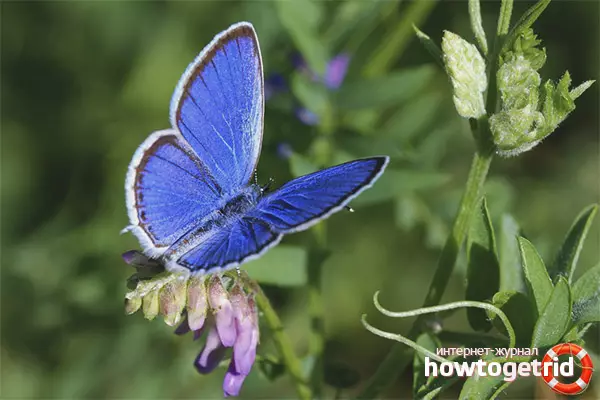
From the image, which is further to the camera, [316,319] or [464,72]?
[316,319]

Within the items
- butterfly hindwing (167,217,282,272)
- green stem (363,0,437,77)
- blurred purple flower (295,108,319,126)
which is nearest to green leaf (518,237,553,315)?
butterfly hindwing (167,217,282,272)

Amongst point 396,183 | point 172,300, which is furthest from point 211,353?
point 396,183

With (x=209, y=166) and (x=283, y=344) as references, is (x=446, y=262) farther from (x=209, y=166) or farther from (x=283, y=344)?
(x=209, y=166)

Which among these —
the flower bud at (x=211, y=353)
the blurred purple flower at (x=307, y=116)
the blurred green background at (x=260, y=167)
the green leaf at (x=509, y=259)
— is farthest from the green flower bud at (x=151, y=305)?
the blurred purple flower at (x=307, y=116)

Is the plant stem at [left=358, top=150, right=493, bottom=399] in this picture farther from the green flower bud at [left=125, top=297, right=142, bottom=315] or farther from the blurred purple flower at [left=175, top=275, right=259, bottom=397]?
the green flower bud at [left=125, top=297, right=142, bottom=315]

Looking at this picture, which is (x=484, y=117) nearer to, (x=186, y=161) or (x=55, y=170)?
(x=186, y=161)

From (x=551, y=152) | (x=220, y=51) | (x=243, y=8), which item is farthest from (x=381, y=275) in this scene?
(x=220, y=51)

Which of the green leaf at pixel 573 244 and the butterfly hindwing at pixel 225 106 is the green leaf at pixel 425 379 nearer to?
the green leaf at pixel 573 244
